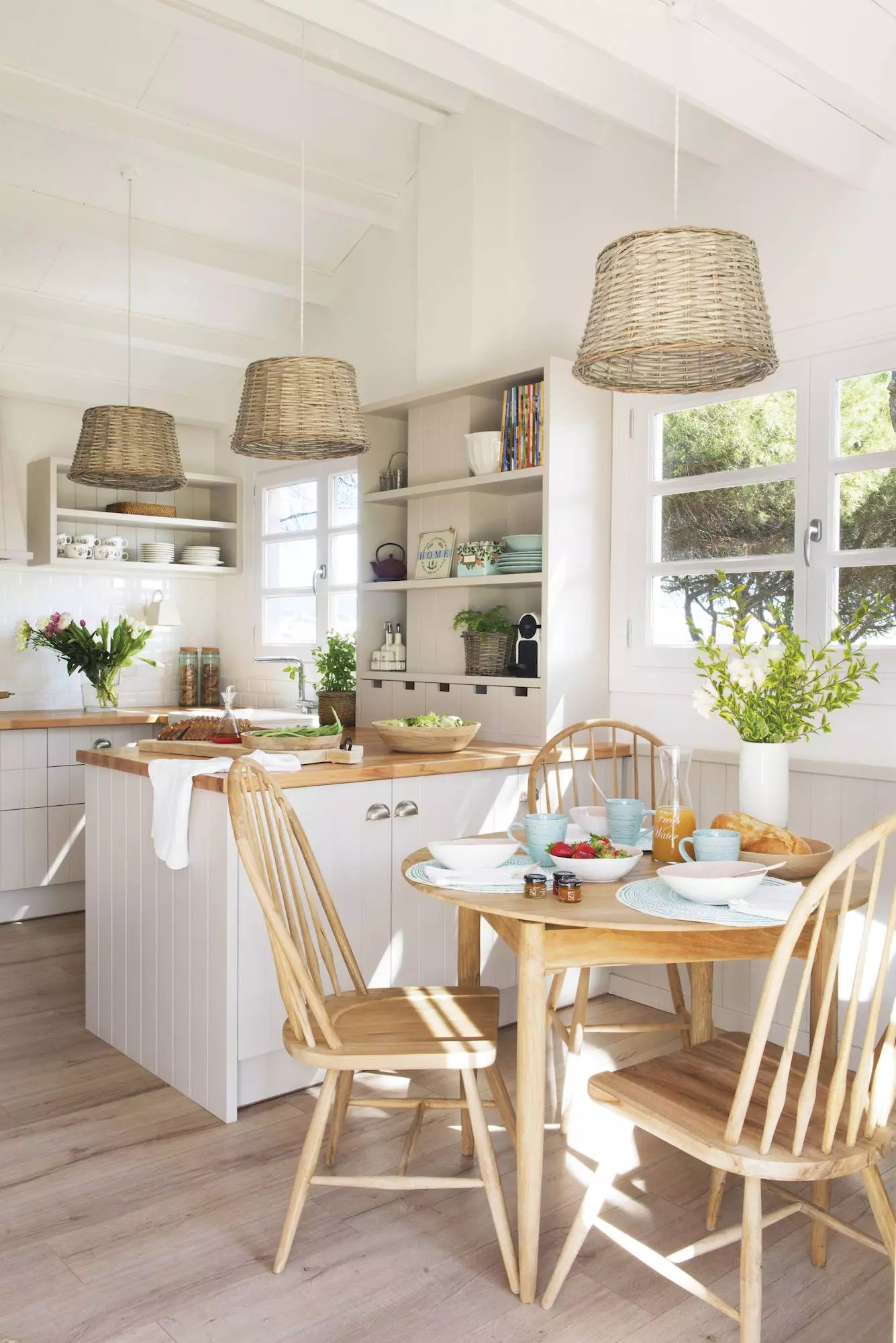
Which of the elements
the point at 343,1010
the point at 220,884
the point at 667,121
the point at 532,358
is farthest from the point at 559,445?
the point at 343,1010

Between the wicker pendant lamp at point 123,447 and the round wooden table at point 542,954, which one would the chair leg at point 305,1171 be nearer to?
the round wooden table at point 542,954

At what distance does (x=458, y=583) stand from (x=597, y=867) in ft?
6.18

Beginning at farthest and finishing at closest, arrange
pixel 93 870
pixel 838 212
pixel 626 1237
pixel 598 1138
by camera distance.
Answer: pixel 93 870, pixel 838 212, pixel 598 1138, pixel 626 1237

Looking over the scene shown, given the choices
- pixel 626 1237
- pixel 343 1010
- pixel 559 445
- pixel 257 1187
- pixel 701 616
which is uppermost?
pixel 559 445

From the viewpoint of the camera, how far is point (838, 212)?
3170 millimetres

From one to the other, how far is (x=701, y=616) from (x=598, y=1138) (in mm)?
1666

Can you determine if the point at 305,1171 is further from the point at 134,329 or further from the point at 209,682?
the point at 134,329

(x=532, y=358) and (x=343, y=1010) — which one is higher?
(x=532, y=358)

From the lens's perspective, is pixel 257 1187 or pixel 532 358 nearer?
pixel 257 1187

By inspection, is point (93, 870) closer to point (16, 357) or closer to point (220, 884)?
point (220, 884)

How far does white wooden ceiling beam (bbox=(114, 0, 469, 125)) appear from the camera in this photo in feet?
11.3

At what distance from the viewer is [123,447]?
3818 mm

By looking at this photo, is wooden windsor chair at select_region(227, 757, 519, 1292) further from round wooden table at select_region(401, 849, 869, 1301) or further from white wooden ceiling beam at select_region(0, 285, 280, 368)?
white wooden ceiling beam at select_region(0, 285, 280, 368)

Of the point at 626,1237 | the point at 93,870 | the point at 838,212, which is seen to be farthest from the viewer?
the point at 93,870
